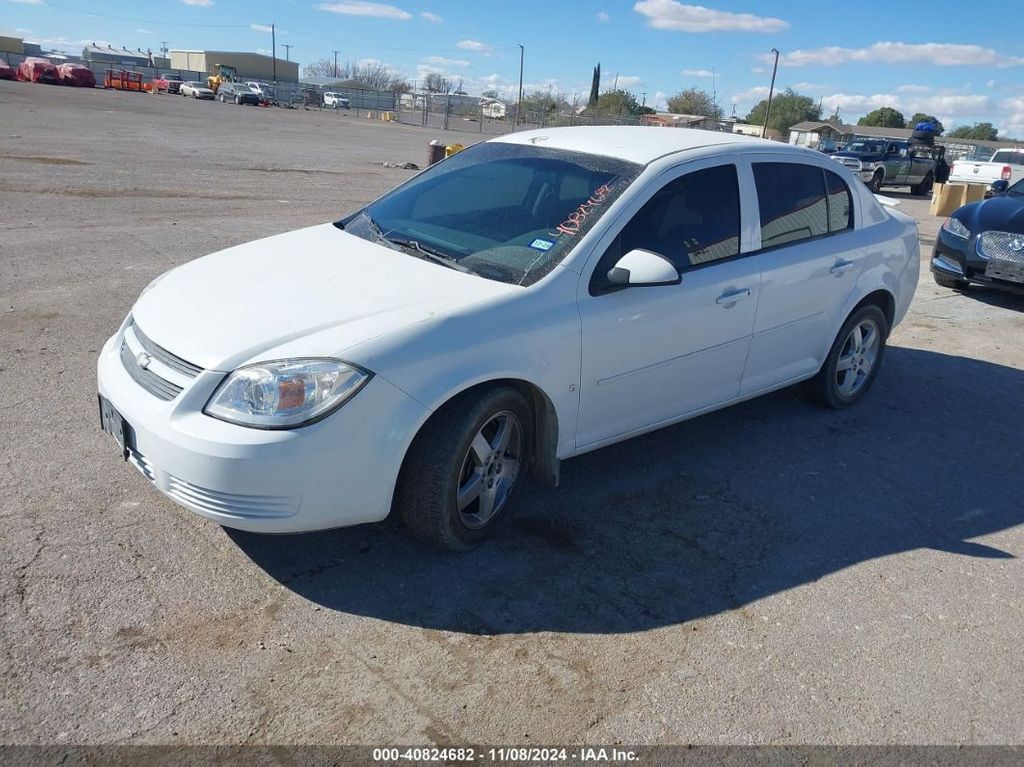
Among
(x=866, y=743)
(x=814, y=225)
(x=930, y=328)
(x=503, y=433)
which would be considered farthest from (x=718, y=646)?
(x=930, y=328)

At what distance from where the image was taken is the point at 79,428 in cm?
445

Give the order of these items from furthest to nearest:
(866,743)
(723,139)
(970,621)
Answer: (723,139) → (970,621) → (866,743)

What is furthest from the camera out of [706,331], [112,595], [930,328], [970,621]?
[930,328]

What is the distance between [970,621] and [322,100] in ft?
235

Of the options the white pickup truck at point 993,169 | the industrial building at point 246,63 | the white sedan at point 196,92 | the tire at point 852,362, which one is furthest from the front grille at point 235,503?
the industrial building at point 246,63

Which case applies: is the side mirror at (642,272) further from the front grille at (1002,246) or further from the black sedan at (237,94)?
the black sedan at (237,94)

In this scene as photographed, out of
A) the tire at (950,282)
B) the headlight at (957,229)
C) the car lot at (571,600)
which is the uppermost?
the headlight at (957,229)

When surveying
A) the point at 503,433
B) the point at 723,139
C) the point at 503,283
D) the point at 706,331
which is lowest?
the point at 503,433

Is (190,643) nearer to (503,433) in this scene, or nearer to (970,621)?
(503,433)

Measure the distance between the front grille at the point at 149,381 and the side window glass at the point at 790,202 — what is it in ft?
10.5

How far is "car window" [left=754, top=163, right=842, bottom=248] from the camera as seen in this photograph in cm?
479

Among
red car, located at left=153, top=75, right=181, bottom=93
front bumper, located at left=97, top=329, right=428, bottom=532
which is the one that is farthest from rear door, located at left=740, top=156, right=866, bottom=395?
red car, located at left=153, top=75, right=181, bottom=93

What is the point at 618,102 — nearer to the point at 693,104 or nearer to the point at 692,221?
the point at 693,104

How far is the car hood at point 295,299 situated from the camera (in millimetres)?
3211
